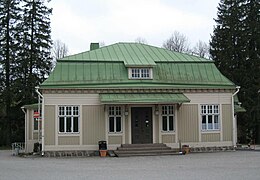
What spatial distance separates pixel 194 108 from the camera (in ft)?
83.7

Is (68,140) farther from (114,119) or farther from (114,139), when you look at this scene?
(114,119)

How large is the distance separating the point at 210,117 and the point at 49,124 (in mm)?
9586

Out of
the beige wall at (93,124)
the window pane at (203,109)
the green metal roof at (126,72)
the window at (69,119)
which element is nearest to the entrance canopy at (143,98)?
the green metal roof at (126,72)

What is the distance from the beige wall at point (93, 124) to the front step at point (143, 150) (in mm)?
1440

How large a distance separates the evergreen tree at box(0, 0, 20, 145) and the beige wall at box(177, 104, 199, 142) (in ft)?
65.4

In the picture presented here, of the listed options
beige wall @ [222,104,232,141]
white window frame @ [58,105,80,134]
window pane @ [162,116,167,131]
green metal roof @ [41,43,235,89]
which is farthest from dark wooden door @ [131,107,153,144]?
beige wall @ [222,104,232,141]

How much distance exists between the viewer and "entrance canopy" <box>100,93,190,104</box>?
2347cm

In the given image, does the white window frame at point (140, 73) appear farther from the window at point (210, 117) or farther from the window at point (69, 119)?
the window at point (69, 119)

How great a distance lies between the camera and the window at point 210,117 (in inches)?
1009

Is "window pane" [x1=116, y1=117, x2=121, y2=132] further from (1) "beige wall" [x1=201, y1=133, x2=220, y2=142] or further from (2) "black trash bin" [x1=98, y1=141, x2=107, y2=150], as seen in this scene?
(1) "beige wall" [x1=201, y1=133, x2=220, y2=142]

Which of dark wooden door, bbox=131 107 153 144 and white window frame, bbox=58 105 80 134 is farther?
dark wooden door, bbox=131 107 153 144

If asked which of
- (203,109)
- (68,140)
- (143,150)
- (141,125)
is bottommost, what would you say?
(143,150)

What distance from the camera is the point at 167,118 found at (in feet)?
83.3

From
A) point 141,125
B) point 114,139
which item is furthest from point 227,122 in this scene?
point 114,139
